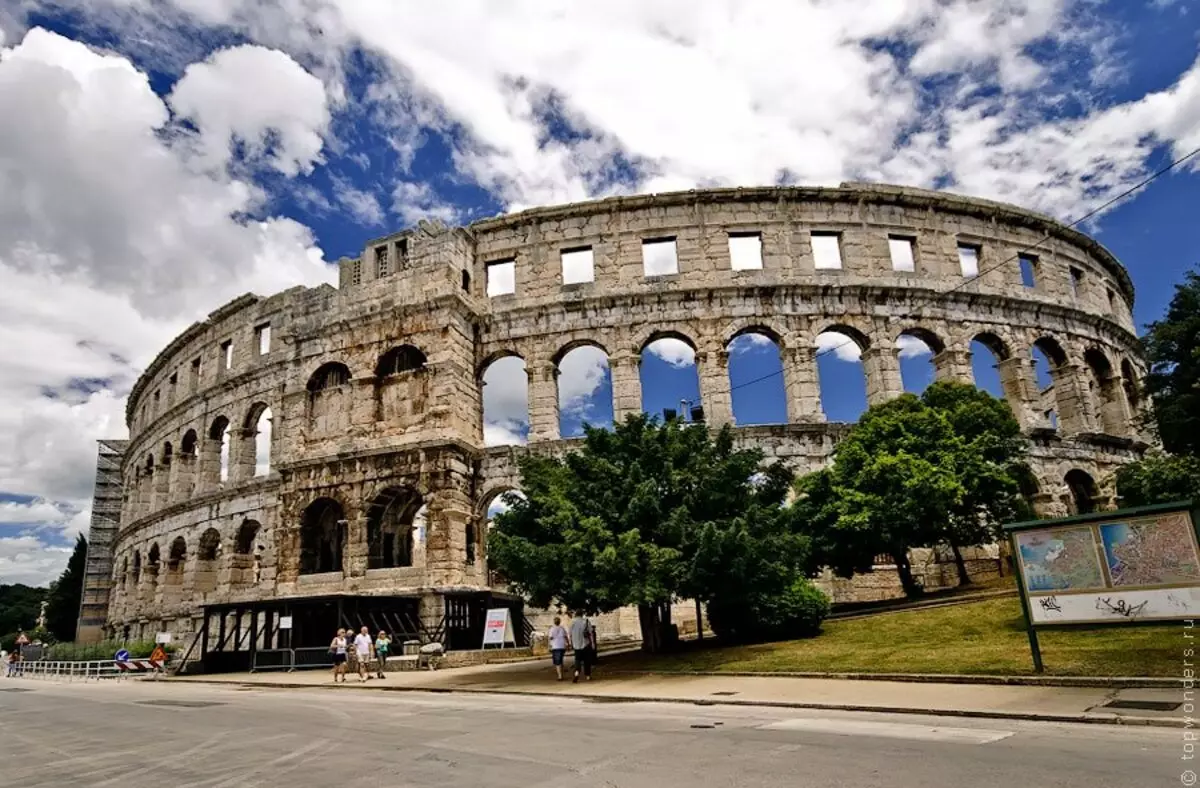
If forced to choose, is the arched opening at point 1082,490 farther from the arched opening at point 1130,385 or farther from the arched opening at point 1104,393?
the arched opening at point 1130,385

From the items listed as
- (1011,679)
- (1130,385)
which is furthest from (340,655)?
(1130,385)

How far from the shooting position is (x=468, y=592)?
2234 centimetres

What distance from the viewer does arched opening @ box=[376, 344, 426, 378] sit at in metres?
25.5

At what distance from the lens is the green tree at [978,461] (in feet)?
63.5

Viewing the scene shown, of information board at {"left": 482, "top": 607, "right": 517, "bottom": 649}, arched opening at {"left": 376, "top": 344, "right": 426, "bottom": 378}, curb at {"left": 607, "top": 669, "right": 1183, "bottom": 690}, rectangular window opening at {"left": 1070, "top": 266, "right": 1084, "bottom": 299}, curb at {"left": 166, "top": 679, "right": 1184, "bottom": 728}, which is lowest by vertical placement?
curb at {"left": 166, "top": 679, "right": 1184, "bottom": 728}

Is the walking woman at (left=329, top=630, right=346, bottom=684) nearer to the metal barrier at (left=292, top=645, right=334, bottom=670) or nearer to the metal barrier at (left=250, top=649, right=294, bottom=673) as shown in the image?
the metal barrier at (left=292, top=645, right=334, bottom=670)

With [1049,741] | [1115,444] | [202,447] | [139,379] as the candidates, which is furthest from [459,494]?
[139,379]

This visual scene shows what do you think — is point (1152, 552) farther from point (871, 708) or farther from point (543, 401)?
point (543, 401)

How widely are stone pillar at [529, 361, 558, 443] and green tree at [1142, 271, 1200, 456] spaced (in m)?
16.4

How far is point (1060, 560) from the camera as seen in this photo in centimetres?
1036

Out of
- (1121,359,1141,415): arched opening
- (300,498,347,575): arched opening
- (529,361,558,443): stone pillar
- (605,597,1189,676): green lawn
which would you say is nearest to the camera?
(605,597,1189,676): green lawn

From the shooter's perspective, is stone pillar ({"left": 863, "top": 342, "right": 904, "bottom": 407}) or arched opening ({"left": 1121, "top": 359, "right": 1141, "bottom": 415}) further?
arched opening ({"left": 1121, "top": 359, "right": 1141, "bottom": 415})

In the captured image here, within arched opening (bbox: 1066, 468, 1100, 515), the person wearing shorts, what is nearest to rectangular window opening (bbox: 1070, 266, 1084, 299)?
arched opening (bbox: 1066, 468, 1100, 515)

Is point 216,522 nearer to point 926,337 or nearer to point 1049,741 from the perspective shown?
point 926,337
